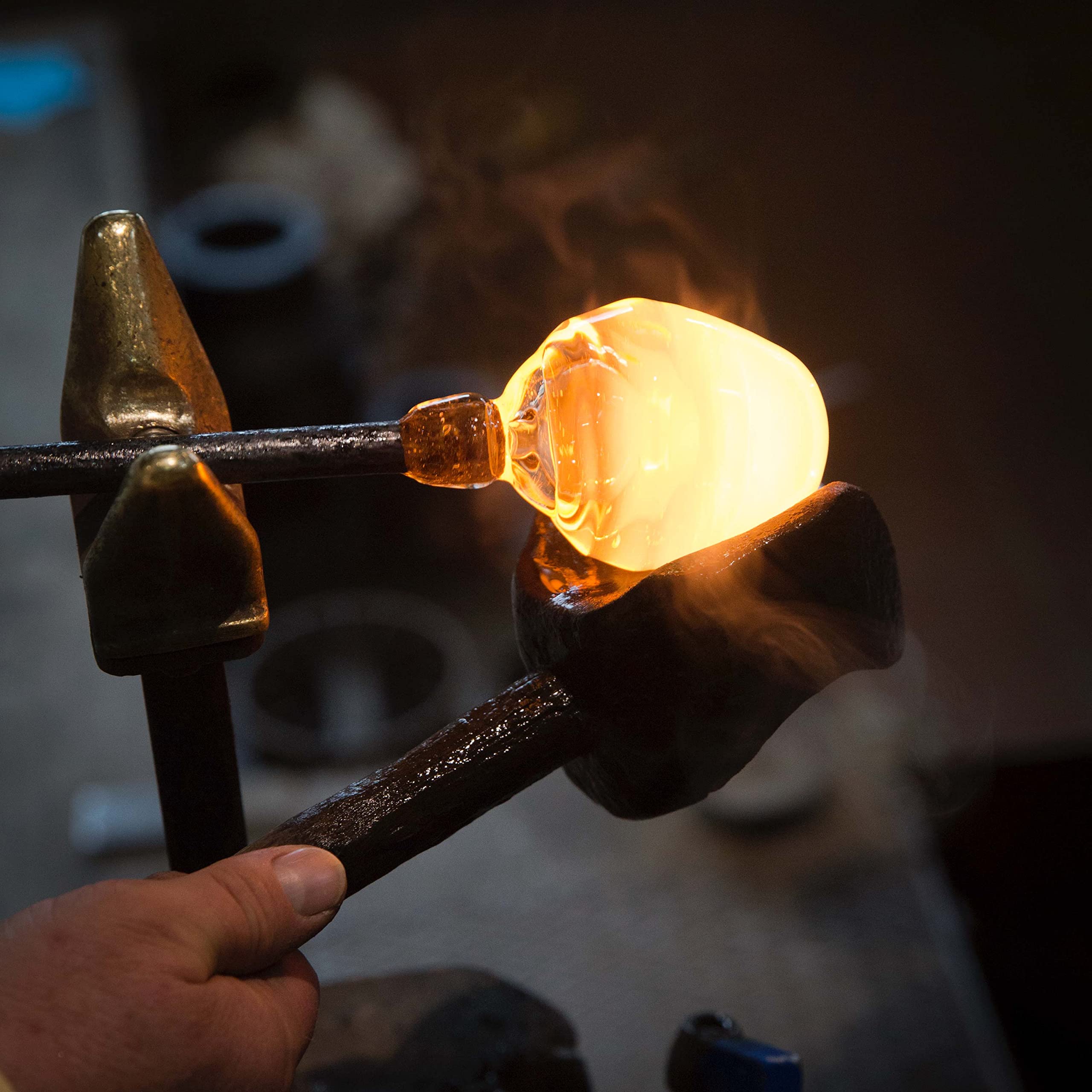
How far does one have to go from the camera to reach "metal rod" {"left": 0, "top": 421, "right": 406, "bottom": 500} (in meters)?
0.47

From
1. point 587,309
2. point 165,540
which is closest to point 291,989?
point 165,540

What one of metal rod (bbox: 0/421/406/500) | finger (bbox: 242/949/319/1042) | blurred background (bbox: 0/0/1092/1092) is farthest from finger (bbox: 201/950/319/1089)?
blurred background (bbox: 0/0/1092/1092)

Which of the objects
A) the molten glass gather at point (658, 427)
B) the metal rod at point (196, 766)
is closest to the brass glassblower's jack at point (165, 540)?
the metal rod at point (196, 766)

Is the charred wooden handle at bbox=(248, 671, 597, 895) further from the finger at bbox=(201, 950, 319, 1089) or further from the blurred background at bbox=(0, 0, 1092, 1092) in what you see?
the blurred background at bbox=(0, 0, 1092, 1092)

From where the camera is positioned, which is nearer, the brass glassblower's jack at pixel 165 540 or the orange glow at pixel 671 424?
the brass glassblower's jack at pixel 165 540

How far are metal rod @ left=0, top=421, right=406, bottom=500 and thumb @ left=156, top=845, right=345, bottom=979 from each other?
0.19m

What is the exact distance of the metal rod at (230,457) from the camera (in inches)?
18.3

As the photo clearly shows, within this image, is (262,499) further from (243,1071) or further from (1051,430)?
(1051,430)

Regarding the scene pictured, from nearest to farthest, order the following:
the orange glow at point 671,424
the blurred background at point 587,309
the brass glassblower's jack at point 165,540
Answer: the brass glassblower's jack at point 165,540 < the orange glow at point 671,424 < the blurred background at point 587,309

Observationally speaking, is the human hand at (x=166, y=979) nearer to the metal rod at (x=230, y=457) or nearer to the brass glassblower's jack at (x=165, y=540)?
the brass glassblower's jack at (x=165, y=540)

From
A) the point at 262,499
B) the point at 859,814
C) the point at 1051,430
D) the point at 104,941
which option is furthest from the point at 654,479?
the point at 1051,430

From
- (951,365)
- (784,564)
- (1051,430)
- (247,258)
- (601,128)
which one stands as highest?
(601,128)

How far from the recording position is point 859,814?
4.00ft

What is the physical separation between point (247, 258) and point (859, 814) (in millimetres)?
1312
